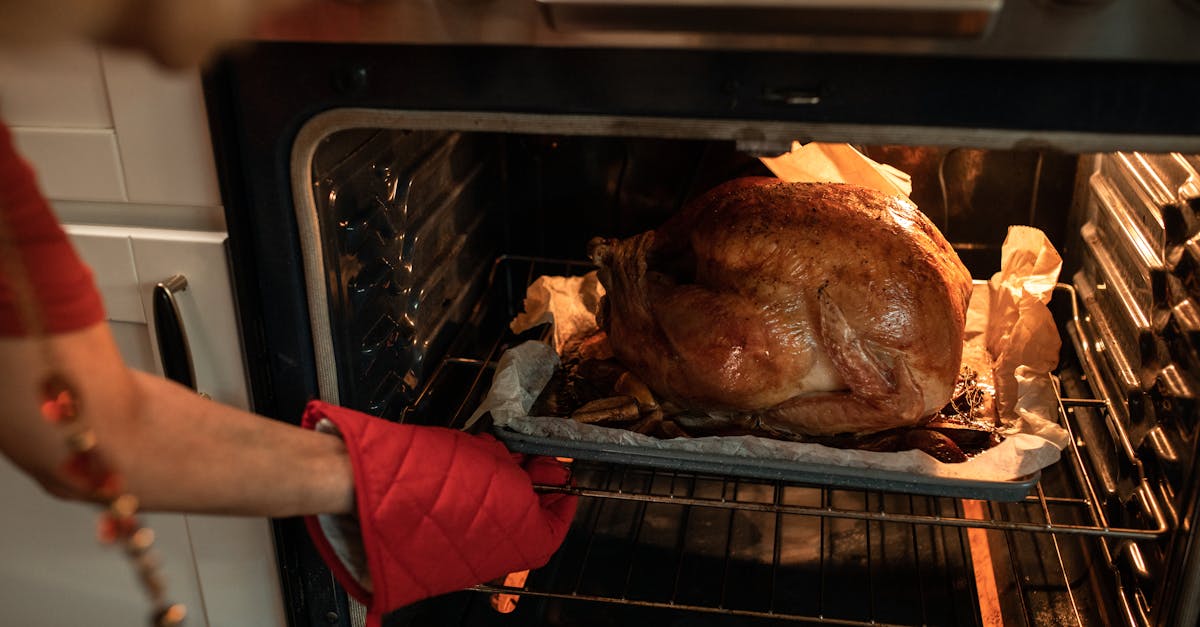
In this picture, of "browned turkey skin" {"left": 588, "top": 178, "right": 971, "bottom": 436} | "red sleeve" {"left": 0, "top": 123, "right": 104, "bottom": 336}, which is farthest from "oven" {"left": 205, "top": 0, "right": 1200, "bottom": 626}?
"red sleeve" {"left": 0, "top": 123, "right": 104, "bottom": 336}

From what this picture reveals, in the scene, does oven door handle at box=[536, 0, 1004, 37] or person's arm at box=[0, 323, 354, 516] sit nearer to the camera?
person's arm at box=[0, 323, 354, 516]

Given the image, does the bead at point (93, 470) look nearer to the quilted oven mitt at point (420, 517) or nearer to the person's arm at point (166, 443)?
the person's arm at point (166, 443)

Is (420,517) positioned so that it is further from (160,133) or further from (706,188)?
(706,188)

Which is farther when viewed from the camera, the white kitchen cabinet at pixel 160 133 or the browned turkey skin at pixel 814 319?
the browned turkey skin at pixel 814 319

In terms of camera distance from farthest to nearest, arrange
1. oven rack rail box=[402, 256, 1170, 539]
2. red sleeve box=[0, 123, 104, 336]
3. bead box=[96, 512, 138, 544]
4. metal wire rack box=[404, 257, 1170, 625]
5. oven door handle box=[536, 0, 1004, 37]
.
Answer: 1. metal wire rack box=[404, 257, 1170, 625]
2. oven rack rail box=[402, 256, 1170, 539]
3. oven door handle box=[536, 0, 1004, 37]
4. red sleeve box=[0, 123, 104, 336]
5. bead box=[96, 512, 138, 544]

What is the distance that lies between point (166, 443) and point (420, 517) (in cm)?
33

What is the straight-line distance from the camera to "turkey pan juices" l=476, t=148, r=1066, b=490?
3.89 feet

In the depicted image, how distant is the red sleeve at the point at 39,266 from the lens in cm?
54

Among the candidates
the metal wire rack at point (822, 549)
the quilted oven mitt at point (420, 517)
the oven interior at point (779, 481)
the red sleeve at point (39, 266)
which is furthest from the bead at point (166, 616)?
the metal wire rack at point (822, 549)

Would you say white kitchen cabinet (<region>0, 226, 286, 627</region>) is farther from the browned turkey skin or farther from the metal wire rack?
the browned turkey skin

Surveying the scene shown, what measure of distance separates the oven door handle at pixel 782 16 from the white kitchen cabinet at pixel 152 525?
1.63ft

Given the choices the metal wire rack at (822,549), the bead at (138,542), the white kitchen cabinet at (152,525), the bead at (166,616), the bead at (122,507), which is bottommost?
the metal wire rack at (822,549)

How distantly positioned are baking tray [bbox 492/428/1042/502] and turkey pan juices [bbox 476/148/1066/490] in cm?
1

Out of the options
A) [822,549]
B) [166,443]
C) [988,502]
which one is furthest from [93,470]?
[988,502]
